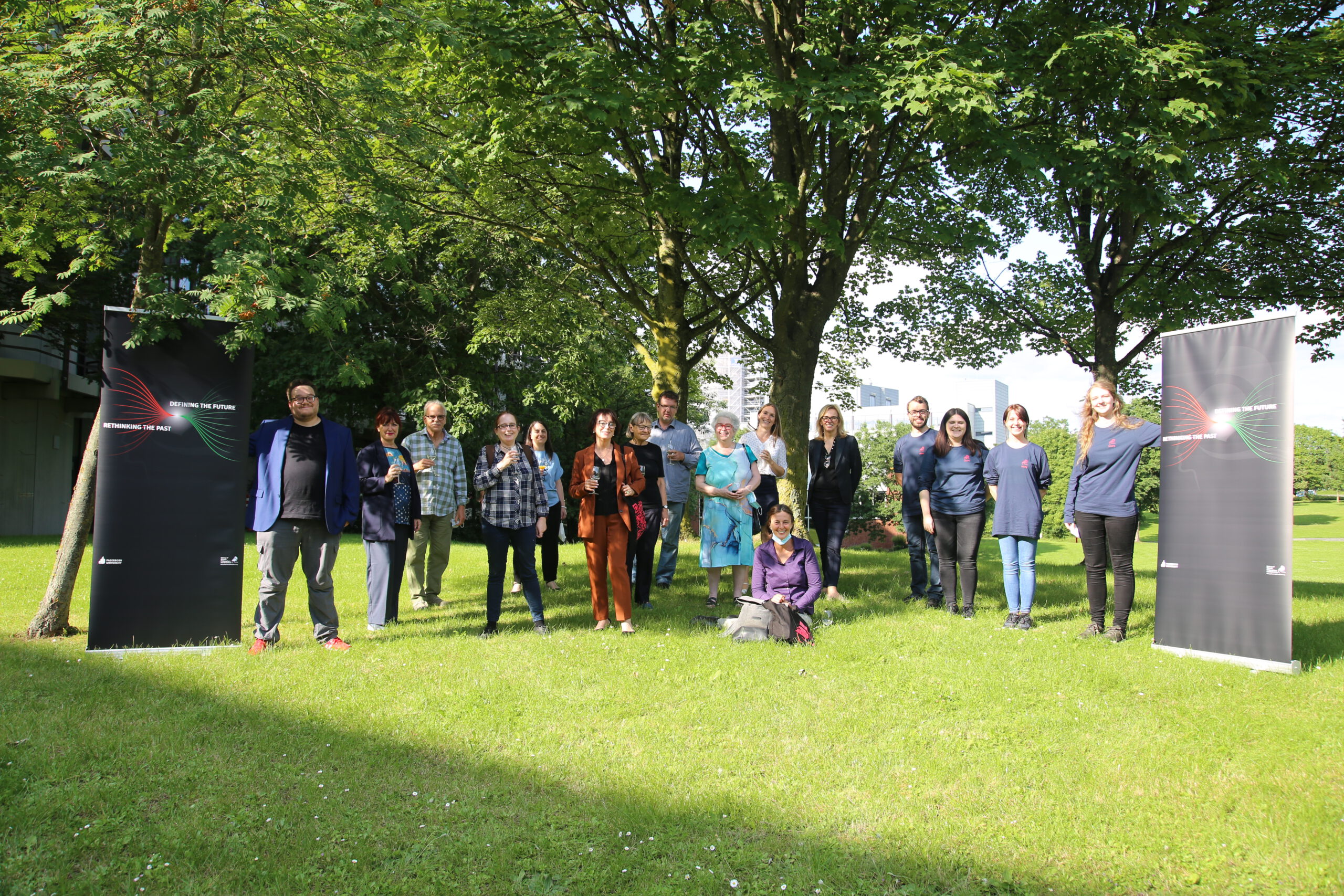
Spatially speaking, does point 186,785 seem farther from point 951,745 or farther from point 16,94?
point 16,94

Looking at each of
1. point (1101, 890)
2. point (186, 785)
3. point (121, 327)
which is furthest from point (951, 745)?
point (121, 327)

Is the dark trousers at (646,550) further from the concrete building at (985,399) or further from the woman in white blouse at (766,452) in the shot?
the concrete building at (985,399)

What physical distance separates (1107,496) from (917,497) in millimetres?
2166

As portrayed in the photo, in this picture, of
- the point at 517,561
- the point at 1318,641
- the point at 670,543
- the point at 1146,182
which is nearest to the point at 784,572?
the point at 517,561

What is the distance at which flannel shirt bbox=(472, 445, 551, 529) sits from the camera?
24.7 ft

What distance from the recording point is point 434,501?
8773 millimetres

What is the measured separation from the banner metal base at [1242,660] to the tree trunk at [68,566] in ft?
29.6

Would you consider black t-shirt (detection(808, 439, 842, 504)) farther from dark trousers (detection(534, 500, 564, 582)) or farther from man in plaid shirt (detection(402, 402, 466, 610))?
man in plaid shirt (detection(402, 402, 466, 610))

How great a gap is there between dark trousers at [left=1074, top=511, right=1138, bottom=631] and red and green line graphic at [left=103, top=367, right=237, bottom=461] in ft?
24.1

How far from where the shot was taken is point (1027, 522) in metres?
7.74

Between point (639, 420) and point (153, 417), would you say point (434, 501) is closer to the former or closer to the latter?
point (639, 420)

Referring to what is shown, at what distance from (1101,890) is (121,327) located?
734 cm

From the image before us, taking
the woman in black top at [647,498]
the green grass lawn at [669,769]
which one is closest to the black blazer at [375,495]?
the green grass lawn at [669,769]

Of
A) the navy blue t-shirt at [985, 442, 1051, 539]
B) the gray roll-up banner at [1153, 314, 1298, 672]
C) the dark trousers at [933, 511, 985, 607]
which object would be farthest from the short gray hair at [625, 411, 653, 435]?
the gray roll-up banner at [1153, 314, 1298, 672]
